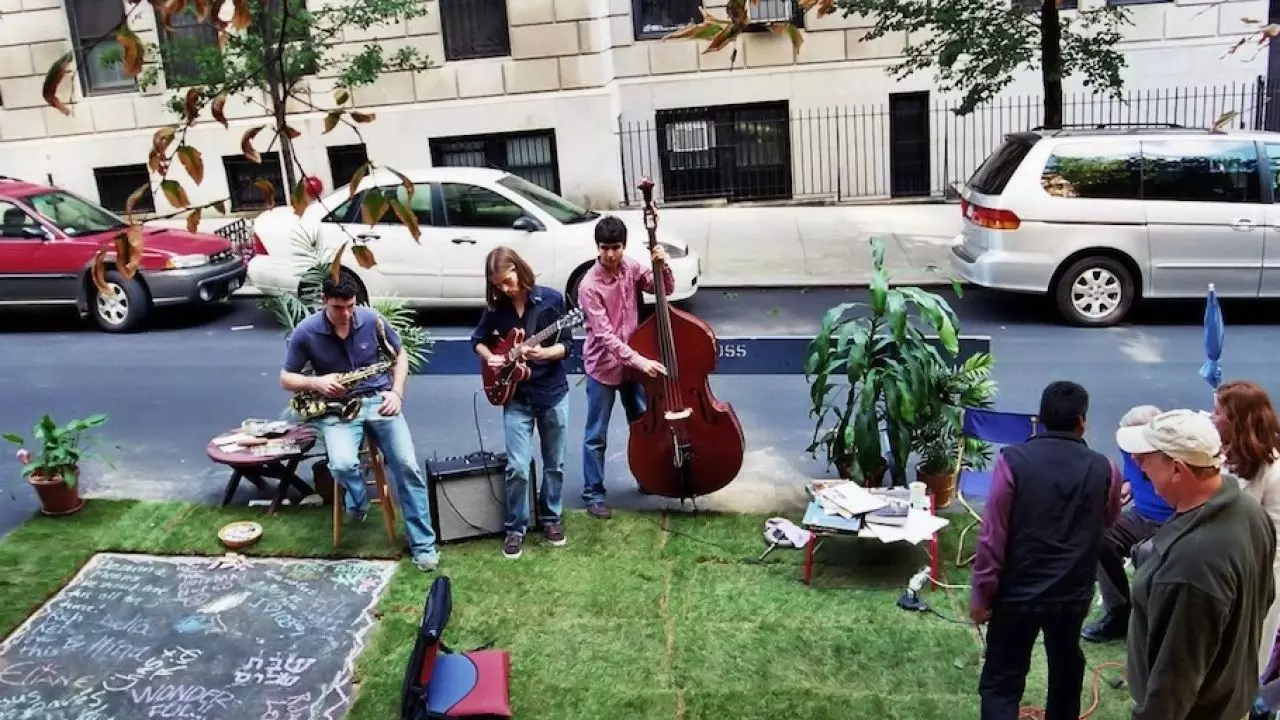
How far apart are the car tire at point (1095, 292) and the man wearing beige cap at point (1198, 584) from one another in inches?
294

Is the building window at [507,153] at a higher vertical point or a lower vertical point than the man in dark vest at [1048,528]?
higher

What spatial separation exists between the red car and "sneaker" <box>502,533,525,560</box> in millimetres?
6757

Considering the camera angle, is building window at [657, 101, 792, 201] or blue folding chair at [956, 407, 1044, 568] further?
building window at [657, 101, 792, 201]

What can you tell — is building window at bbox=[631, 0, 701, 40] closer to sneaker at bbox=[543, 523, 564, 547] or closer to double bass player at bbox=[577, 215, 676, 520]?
double bass player at bbox=[577, 215, 676, 520]

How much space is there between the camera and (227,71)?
13188 millimetres

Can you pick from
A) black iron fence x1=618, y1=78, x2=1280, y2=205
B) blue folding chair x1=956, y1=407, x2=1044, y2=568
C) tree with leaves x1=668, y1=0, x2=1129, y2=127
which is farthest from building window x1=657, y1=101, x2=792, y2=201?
blue folding chair x1=956, y1=407, x2=1044, y2=568

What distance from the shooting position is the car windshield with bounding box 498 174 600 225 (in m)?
11.5

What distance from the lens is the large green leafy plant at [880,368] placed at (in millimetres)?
6582

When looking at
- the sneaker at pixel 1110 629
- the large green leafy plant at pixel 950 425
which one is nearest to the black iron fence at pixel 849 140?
the large green leafy plant at pixel 950 425

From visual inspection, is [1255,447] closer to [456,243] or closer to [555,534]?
[555,534]

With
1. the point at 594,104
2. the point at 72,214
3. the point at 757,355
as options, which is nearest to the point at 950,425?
the point at 757,355

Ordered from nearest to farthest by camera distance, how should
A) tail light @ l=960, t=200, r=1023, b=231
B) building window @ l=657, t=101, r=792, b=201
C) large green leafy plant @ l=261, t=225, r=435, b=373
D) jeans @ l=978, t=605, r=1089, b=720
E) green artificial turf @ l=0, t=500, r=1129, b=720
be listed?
jeans @ l=978, t=605, r=1089, b=720 → green artificial turf @ l=0, t=500, r=1129, b=720 → large green leafy plant @ l=261, t=225, r=435, b=373 → tail light @ l=960, t=200, r=1023, b=231 → building window @ l=657, t=101, r=792, b=201

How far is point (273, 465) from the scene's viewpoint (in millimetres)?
7156

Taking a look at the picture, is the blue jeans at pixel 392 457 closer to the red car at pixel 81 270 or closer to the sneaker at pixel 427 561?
the sneaker at pixel 427 561
